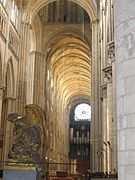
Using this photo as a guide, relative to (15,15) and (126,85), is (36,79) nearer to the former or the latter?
(15,15)

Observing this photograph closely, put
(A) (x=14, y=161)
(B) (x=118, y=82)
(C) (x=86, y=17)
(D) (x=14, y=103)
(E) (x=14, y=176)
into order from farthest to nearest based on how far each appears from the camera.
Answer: (C) (x=86, y=17) < (D) (x=14, y=103) < (A) (x=14, y=161) < (E) (x=14, y=176) < (B) (x=118, y=82)

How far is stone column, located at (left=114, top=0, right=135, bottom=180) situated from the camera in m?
6.36

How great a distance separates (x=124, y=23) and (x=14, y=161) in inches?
307

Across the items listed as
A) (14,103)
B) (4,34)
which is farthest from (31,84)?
(4,34)

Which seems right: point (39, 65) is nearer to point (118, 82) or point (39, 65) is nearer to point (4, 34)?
point (4, 34)

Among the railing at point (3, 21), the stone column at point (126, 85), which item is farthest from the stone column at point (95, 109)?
the stone column at point (126, 85)

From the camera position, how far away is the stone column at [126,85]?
20.9 ft

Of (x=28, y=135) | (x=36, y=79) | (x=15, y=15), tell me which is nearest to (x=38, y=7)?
(x=15, y=15)

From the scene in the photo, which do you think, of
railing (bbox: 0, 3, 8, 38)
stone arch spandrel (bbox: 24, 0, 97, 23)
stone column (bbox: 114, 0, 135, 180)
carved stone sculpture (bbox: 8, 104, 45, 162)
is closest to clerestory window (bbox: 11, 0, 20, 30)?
stone arch spandrel (bbox: 24, 0, 97, 23)

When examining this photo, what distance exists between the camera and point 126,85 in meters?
6.64

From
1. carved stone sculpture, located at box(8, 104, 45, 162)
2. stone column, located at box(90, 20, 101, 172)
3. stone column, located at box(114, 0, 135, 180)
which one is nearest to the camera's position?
stone column, located at box(114, 0, 135, 180)

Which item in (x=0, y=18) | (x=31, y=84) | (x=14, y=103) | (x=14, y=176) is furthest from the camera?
(x=31, y=84)

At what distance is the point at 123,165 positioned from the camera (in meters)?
6.40

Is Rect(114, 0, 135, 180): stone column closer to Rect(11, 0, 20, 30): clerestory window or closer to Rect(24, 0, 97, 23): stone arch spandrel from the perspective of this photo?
Rect(11, 0, 20, 30): clerestory window
